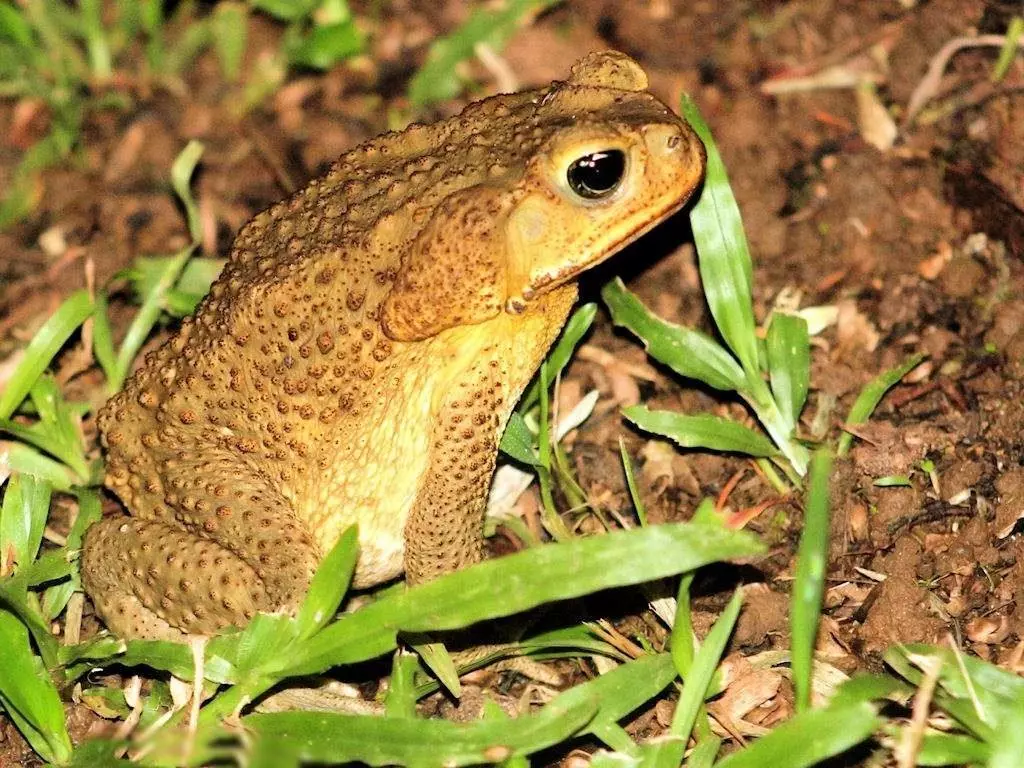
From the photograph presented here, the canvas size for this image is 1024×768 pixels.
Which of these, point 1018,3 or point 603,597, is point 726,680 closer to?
point 603,597

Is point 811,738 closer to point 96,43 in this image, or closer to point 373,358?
point 373,358

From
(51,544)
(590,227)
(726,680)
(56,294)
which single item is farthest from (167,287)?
(726,680)

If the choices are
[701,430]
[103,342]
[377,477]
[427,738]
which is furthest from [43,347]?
[701,430]

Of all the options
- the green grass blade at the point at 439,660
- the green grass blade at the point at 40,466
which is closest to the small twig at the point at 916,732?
the green grass blade at the point at 439,660

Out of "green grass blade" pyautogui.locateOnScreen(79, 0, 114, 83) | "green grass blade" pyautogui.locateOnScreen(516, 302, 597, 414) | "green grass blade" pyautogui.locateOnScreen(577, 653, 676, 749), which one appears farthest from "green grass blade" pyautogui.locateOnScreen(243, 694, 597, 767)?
"green grass blade" pyautogui.locateOnScreen(79, 0, 114, 83)

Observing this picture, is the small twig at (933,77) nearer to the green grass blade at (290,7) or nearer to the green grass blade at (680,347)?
the green grass blade at (680,347)
